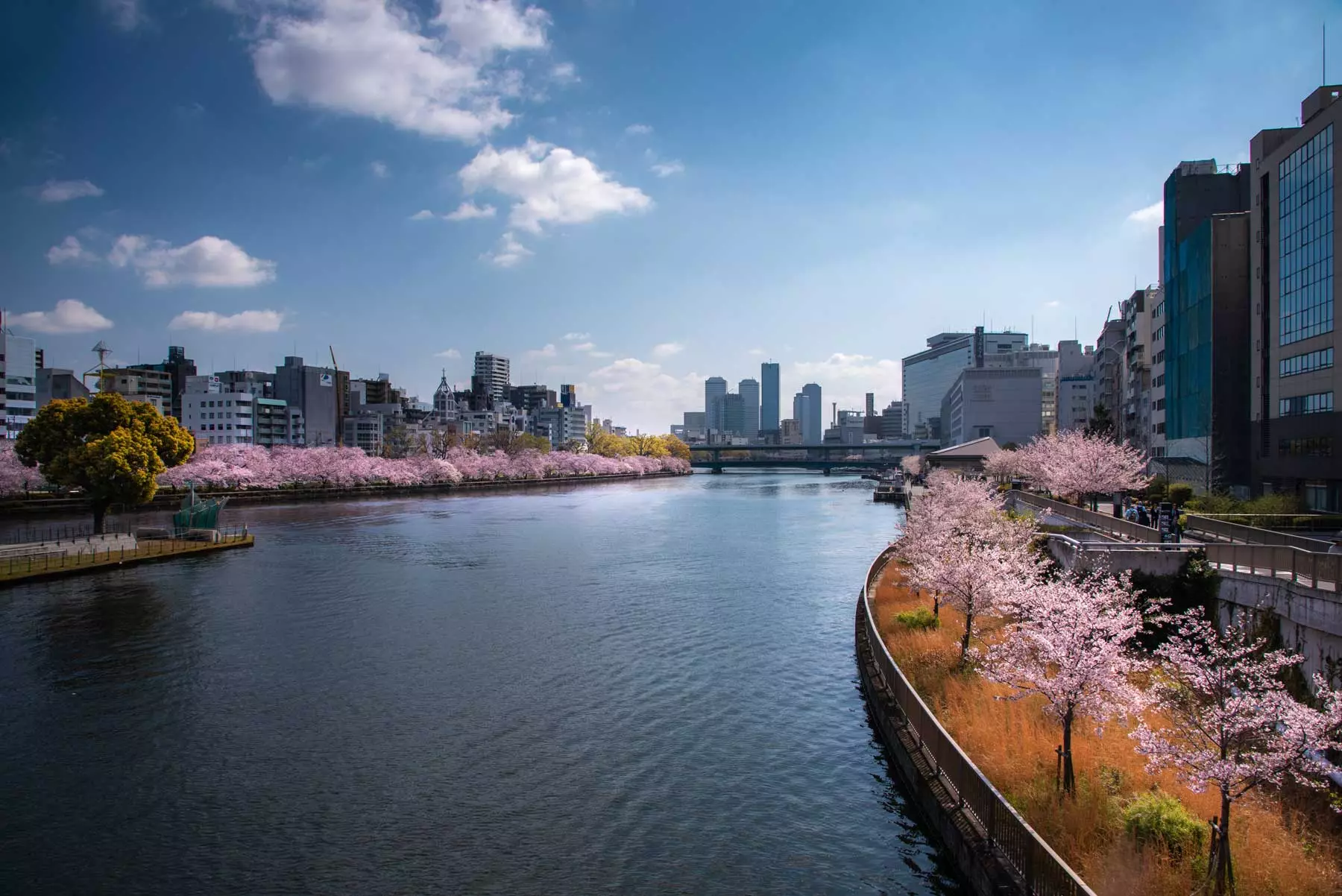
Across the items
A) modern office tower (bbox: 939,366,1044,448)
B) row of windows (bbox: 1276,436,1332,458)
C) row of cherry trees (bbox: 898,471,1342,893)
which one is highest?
modern office tower (bbox: 939,366,1044,448)

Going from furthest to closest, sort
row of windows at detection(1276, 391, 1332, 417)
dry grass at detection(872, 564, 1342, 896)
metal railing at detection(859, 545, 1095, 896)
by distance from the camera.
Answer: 1. row of windows at detection(1276, 391, 1332, 417)
2. dry grass at detection(872, 564, 1342, 896)
3. metal railing at detection(859, 545, 1095, 896)

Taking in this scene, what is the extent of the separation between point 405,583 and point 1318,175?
5222 cm

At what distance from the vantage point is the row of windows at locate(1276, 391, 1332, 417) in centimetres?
4375

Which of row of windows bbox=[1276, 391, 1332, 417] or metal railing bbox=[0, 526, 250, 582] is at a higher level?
row of windows bbox=[1276, 391, 1332, 417]

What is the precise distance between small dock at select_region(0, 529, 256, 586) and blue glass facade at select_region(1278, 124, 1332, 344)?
213 ft

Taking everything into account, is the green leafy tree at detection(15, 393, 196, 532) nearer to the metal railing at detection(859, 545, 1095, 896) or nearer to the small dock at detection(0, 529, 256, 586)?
the small dock at detection(0, 529, 256, 586)

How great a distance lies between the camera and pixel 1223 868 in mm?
11469

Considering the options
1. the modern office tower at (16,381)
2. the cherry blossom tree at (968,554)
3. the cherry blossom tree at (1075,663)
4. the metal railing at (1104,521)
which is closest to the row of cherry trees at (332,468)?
the modern office tower at (16,381)

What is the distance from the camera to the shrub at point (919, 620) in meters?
27.8

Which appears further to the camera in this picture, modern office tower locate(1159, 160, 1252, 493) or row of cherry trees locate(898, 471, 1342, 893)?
modern office tower locate(1159, 160, 1252, 493)

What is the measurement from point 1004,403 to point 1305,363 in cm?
12128

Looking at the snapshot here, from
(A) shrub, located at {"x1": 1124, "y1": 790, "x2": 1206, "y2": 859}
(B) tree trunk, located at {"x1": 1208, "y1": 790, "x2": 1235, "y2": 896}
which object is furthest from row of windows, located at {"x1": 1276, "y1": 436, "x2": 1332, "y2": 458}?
(B) tree trunk, located at {"x1": 1208, "y1": 790, "x2": 1235, "y2": 896}

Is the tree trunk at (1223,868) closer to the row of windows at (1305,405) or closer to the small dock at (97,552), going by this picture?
the row of windows at (1305,405)

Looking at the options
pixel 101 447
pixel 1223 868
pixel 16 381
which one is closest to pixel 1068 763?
pixel 1223 868
